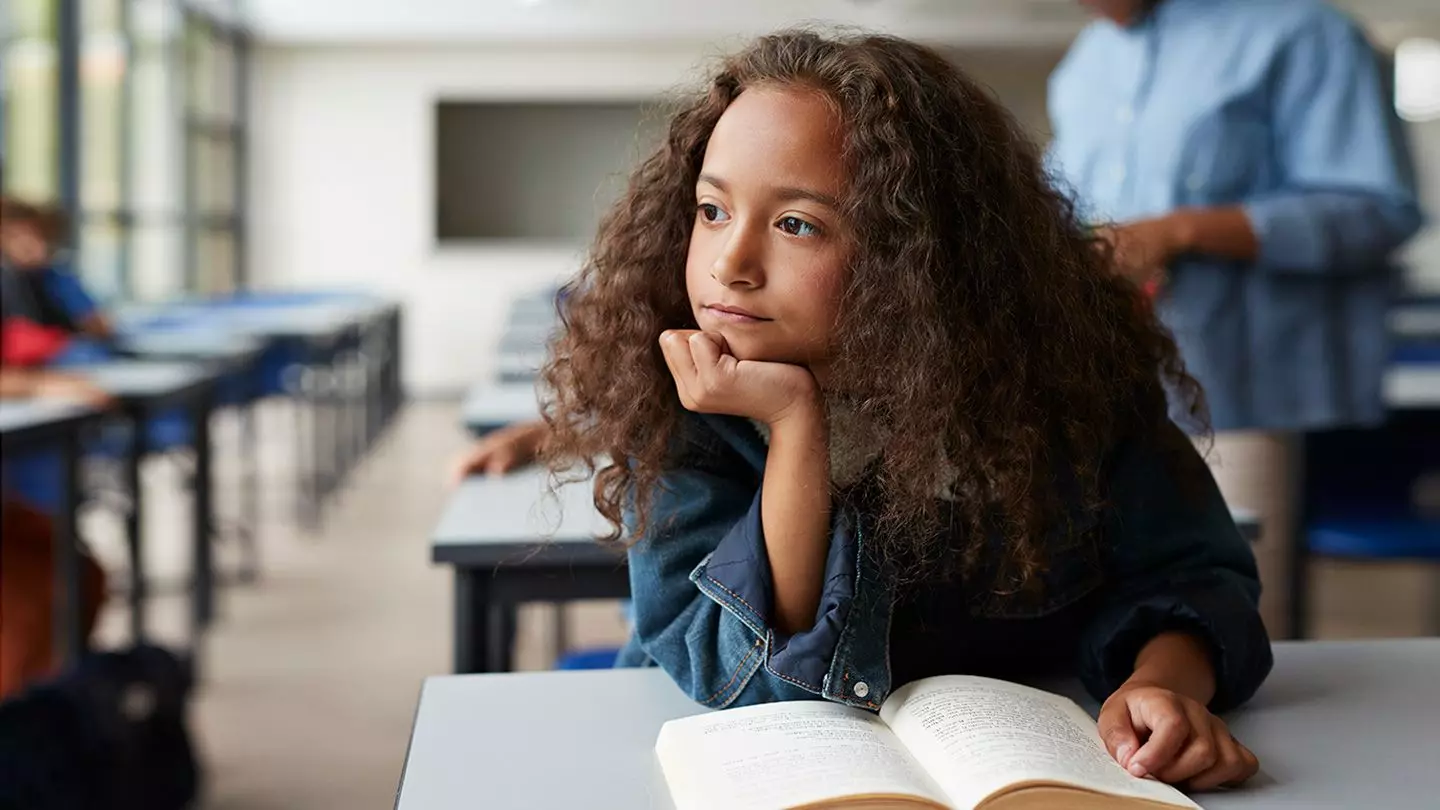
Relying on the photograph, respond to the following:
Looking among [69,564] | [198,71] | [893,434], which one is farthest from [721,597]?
[198,71]

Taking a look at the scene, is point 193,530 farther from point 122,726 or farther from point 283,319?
point 283,319

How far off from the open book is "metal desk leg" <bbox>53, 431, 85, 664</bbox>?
2080 mm

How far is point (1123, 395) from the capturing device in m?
0.93

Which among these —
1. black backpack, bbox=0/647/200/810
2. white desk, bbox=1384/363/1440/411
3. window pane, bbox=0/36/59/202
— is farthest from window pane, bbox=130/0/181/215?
white desk, bbox=1384/363/1440/411

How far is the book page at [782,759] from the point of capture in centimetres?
68

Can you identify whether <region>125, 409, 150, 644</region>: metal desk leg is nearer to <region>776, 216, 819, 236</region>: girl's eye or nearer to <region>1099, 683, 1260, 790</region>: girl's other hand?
<region>776, 216, 819, 236</region>: girl's eye

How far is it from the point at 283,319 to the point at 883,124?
562 cm

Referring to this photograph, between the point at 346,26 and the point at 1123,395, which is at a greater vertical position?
the point at 346,26

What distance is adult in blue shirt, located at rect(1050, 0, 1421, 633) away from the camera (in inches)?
65.6

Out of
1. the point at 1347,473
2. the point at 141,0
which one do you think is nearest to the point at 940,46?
the point at 1347,473

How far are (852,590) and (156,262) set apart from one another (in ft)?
26.9

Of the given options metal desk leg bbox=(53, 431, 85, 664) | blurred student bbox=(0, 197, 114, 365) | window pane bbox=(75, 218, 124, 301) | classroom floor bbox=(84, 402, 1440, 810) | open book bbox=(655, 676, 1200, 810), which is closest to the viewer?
open book bbox=(655, 676, 1200, 810)

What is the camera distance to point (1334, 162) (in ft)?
5.54

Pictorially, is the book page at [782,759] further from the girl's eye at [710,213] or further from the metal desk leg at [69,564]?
the metal desk leg at [69,564]
